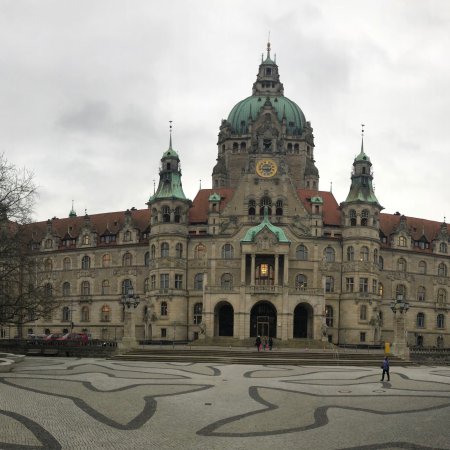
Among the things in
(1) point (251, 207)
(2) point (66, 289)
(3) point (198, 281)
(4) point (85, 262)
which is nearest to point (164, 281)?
(3) point (198, 281)

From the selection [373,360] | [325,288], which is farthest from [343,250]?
[373,360]

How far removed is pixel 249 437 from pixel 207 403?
27.3 feet

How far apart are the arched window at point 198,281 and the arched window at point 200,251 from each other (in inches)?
99.5

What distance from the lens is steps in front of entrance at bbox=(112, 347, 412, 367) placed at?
2292 inches

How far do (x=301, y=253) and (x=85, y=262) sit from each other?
34219 millimetres

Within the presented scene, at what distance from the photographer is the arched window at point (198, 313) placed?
86.9 metres

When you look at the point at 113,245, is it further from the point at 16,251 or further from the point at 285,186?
the point at 16,251

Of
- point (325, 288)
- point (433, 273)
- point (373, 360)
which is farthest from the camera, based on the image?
point (433, 273)

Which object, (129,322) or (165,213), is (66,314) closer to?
(165,213)

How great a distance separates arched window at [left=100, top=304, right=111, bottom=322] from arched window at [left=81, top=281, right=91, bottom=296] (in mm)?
3723

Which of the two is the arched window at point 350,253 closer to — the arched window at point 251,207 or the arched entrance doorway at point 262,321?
the arched entrance doorway at point 262,321

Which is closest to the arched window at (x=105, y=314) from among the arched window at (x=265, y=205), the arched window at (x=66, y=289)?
the arched window at (x=66, y=289)

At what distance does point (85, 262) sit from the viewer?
319 ft

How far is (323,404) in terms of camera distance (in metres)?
33.0
